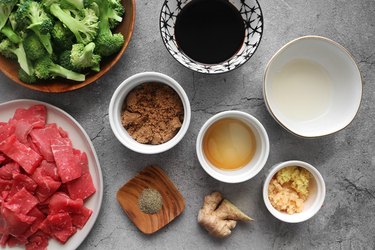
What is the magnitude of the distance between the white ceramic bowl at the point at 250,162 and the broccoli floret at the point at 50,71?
50cm

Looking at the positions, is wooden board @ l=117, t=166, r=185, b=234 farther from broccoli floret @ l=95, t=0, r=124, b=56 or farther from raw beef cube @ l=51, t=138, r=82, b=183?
broccoli floret @ l=95, t=0, r=124, b=56

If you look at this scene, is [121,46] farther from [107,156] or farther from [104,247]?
[104,247]

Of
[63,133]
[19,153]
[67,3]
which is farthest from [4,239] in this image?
[67,3]

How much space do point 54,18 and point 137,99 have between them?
0.41 metres

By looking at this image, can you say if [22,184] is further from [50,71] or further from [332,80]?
[332,80]

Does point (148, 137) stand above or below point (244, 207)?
above

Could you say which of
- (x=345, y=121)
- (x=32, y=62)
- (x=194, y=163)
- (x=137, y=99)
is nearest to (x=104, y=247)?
(x=194, y=163)

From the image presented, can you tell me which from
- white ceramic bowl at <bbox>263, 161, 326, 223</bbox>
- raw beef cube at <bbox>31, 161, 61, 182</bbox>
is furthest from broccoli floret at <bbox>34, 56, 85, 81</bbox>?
white ceramic bowl at <bbox>263, 161, 326, 223</bbox>

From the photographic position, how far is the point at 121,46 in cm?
173

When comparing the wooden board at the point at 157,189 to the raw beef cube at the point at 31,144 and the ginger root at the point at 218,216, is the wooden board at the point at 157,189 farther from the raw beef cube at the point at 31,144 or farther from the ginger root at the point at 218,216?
the raw beef cube at the point at 31,144

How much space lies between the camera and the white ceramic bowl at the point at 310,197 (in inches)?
70.2

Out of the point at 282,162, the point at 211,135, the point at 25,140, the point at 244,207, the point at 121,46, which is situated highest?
the point at 121,46

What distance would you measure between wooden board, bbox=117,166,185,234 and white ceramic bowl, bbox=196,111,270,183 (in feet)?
0.61

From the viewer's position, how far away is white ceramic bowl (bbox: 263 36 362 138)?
1757 millimetres
